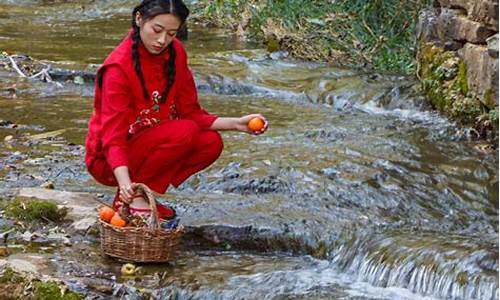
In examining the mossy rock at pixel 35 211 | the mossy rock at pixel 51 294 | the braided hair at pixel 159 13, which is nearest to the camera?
the mossy rock at pixel 51 294

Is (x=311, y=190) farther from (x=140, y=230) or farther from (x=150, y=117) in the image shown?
(x=140, y=230)

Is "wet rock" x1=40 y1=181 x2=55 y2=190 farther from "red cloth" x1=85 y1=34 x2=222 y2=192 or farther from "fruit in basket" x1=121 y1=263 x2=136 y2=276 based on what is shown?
"fruit in basket" x1=121 y1=263 x2=136 y2=276

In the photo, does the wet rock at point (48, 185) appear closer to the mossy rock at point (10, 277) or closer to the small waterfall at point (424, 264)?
the mossy rock at point (10, 277)

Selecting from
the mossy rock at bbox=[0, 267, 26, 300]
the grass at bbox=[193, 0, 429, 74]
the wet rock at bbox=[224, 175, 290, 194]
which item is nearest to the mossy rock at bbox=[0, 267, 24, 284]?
the mossy rock at bbox=[0, 267, 26, 300]

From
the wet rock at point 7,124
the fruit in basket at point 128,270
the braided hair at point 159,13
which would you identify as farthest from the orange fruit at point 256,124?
the wet rock at point 7,124

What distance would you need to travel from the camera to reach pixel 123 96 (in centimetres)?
441

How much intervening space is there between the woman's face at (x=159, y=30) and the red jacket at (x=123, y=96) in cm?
Answer: 8

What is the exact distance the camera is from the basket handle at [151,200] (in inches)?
165

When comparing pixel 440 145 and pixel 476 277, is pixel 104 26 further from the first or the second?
pixel 476 277

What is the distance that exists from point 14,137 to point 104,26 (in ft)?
22.3

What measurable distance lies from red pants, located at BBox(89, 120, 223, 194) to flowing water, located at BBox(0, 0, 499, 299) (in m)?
0.37

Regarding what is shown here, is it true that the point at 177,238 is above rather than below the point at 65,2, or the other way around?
above

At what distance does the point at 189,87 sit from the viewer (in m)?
4.73

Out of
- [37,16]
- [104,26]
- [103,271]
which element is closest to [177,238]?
[103,271]
